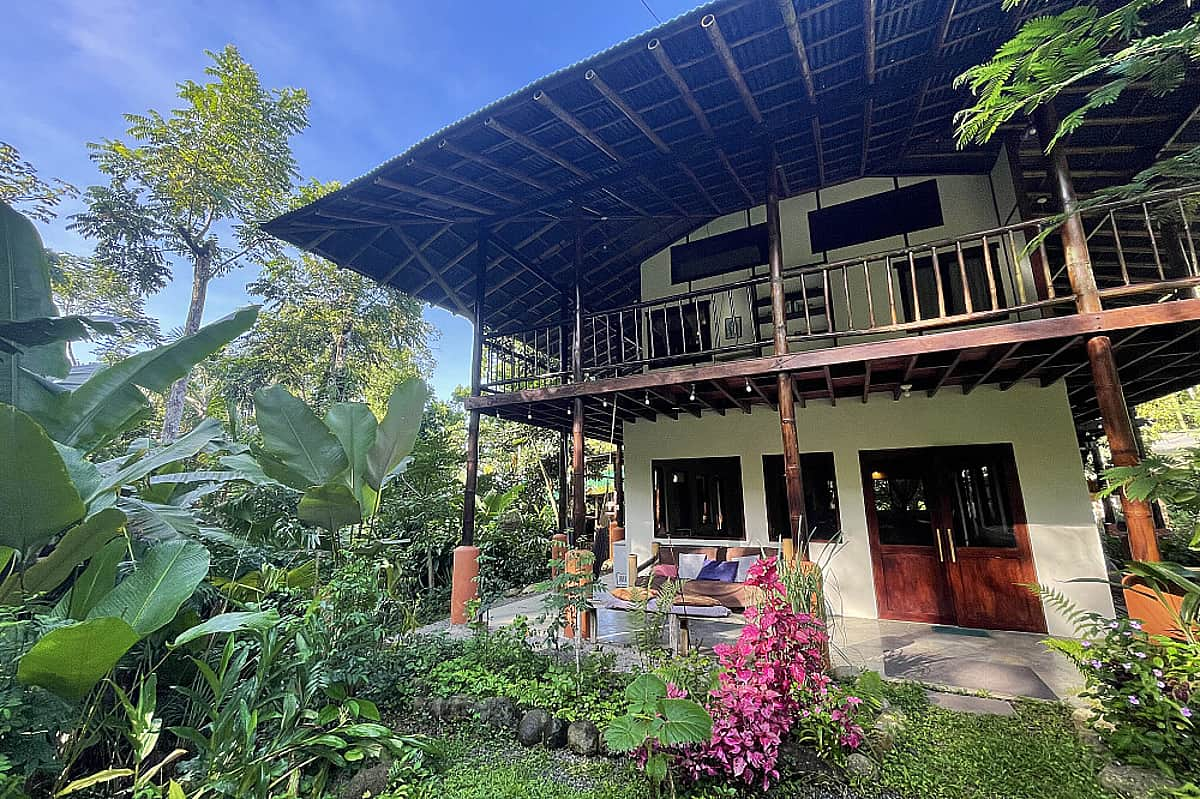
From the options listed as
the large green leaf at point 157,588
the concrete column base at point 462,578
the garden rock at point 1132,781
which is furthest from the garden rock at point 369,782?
the garden rock at point 1132,781

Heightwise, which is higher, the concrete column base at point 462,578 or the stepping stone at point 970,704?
the concrete column base at point 462,578

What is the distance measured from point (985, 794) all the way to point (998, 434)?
4.22 meters

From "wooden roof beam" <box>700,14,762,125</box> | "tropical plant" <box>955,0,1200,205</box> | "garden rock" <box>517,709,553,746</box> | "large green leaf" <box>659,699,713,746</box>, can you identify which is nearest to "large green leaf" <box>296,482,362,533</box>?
"garden rock" <box>517,709,553,746</box>

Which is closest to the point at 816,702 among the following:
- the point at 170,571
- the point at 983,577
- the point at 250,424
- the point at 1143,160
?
the point at 170,571

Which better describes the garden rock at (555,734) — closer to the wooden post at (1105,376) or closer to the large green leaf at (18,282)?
the large green leaf at (18,282)

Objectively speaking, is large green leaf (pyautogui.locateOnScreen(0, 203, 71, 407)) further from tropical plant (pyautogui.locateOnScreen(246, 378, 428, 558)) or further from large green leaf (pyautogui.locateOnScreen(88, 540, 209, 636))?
large green leaf (pyautogui.locateOnScreen(88, 540, 209, 636))

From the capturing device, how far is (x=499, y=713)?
326 cm

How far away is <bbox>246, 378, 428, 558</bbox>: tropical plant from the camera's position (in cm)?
320

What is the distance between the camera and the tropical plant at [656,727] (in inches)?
86.7

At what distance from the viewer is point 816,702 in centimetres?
279

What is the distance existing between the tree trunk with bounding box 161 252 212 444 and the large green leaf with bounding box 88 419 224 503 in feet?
35.1

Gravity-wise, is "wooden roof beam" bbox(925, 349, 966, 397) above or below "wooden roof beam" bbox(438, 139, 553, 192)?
below

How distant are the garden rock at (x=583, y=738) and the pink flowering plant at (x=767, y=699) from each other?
0.70 m

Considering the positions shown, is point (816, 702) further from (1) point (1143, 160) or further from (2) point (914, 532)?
(1) point (1143, 160)
